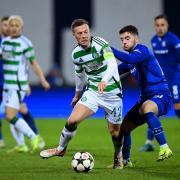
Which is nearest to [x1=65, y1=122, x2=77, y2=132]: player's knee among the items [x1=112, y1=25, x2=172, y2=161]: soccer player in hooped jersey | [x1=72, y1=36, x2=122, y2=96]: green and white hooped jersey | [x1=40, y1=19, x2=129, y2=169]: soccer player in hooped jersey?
[x1=40, y1=19, x2=129, y2=169]: soccer player in hooped jersey

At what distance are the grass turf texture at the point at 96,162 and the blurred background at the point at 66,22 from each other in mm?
6544

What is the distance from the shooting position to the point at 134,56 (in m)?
8.92

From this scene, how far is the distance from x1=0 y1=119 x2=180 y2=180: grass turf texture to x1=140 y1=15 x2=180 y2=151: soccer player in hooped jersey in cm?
99

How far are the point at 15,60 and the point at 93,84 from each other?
286 centimetres

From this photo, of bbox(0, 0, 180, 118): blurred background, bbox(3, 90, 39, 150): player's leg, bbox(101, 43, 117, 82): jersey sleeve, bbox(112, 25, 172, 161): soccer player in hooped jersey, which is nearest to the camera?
bbox(101, 43, 117, 82): jersey sleeve

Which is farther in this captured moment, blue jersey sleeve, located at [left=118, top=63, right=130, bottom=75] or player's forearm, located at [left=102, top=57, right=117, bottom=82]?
blue jersey sleeve, located at [left=118, top=63, right=130, bottom=75]

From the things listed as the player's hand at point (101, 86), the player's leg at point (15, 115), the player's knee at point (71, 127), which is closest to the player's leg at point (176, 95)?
the player's leg at point (15, 115)

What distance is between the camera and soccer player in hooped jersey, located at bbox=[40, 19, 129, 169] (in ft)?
29.7

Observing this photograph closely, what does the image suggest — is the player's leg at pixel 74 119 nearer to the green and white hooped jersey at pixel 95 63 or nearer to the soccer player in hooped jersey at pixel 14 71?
the green and white hooped jersey at pixel 95 63

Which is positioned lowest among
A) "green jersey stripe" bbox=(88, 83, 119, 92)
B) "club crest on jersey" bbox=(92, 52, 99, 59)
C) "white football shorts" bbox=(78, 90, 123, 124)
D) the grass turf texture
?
the grass turf texture

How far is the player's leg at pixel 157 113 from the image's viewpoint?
881cm

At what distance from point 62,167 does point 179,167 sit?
5.03 feet

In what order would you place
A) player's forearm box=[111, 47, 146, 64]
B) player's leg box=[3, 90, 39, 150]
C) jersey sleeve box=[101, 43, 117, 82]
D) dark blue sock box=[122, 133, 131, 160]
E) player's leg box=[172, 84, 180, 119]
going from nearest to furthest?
jersey sleeve box=[101, 43, 117, 82] < player's forearm box=[111, 47, 146, 64] < dark blue sock box=[122, 133, 131, 160] < player's leg box=[3, 90, 39, 150] < player's leg box=[172, 84, 180, 119]

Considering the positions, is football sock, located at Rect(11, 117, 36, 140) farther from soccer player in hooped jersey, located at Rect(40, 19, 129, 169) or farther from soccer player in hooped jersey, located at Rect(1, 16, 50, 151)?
soccer player in hooped jersey, located at Rect(40, 19, 129, 169)
